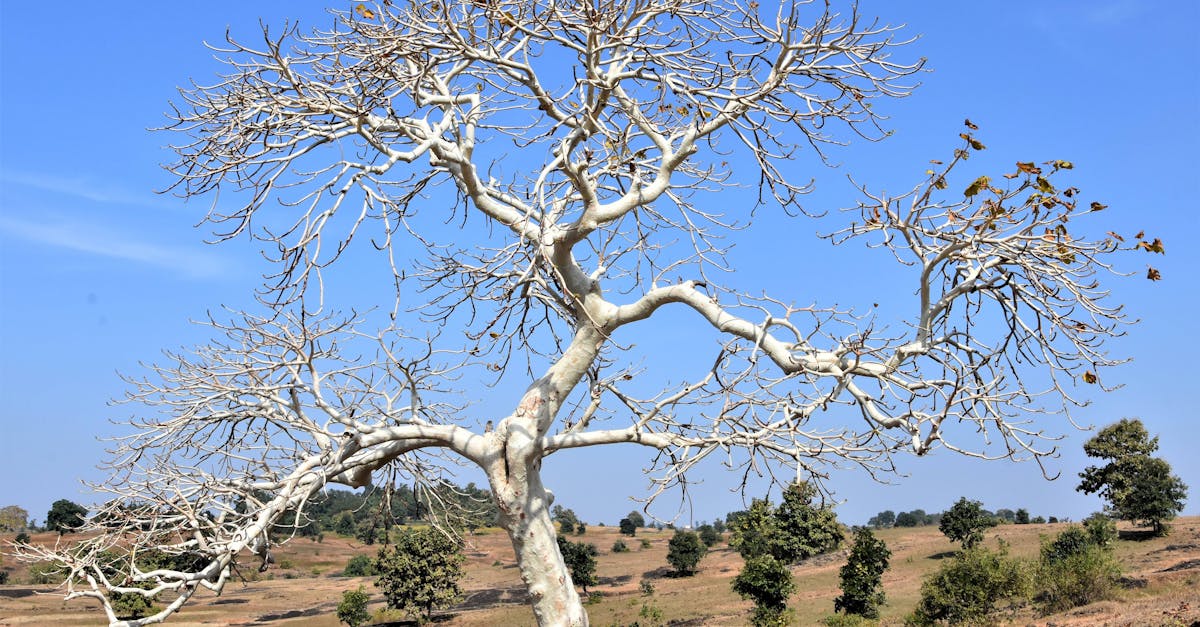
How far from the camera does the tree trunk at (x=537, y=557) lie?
285 inches

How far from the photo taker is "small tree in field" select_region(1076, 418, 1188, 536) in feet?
119

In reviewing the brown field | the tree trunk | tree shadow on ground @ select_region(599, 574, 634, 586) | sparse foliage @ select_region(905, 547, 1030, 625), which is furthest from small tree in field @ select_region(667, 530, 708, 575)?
the tree trunk

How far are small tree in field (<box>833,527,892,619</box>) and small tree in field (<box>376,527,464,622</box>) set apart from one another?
15140 mm

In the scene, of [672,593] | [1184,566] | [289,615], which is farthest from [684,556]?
[1184,566]

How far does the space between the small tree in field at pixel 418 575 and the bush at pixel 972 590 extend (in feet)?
63.6

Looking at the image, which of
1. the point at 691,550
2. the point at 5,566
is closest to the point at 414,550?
the point at 691,550

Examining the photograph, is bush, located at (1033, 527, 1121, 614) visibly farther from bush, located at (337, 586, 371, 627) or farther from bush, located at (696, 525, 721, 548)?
bush, located at (696, 525, 721, 548)

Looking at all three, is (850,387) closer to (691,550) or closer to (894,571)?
(894,571)

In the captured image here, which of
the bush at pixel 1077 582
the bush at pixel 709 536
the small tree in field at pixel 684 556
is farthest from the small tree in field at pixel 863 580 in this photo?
the bush at pixel 709 536

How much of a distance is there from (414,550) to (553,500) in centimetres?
2946

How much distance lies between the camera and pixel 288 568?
54031 mm

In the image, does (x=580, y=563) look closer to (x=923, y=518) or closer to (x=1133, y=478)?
(x=1133, y=478)

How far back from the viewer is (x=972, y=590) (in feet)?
67.3

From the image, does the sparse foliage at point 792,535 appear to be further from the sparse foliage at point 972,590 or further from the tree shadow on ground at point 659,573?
the sparse foliage at point 972,590
